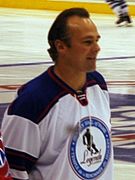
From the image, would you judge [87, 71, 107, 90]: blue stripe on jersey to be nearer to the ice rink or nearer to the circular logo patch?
the circular logo patch

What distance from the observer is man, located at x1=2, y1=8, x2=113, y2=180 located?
217 cm

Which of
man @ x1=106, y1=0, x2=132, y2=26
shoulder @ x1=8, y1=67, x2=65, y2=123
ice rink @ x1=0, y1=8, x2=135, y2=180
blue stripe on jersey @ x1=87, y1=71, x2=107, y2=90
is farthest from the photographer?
man @ x1=106, y1=0, x2=132, y2=26

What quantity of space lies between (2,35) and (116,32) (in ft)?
6.66

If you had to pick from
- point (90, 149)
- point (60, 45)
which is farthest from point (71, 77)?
point (90, 149)

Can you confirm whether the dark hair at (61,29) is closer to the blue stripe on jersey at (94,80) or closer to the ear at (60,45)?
the ear at (60,45)

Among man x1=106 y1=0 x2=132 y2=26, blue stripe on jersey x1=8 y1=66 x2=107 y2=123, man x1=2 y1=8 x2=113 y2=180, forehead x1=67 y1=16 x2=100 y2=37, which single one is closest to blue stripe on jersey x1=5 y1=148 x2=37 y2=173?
man x1=2 y1=8 x2=113 y2=180

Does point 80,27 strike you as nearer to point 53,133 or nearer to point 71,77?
point 71,77

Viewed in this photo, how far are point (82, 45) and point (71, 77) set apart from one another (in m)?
0.11

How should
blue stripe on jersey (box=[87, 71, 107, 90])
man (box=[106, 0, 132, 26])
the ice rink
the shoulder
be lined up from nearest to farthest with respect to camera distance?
the shoulder < blue stripe on jersey (box=[87, 71, 107, 90]) < the ice rink < man (box=[106, 0, 132, 26])

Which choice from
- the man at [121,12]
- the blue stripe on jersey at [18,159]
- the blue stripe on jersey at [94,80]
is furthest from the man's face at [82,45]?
the man at [121,12]

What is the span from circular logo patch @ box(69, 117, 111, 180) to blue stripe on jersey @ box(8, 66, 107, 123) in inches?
4.4

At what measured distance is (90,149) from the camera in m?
2.24

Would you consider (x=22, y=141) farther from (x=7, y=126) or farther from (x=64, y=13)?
(x=64, y=13)

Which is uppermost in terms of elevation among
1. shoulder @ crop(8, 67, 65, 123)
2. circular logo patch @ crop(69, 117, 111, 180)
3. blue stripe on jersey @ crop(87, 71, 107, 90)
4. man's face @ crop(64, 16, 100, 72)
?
man's face @ crop(64, 16, 100, 72)
